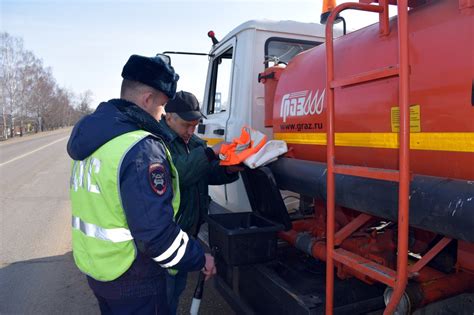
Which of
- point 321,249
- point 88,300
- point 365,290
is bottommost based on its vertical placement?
point 88,300

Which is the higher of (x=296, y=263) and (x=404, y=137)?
(x=404, y=137)

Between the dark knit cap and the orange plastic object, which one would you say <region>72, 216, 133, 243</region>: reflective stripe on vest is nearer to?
the orange plastic object

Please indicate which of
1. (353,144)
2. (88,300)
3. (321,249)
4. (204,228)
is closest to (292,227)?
→ (321,249)

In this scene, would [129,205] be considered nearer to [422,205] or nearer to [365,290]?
[422,205]

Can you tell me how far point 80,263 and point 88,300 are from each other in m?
2.15

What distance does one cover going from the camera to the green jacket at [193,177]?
2.56 meters

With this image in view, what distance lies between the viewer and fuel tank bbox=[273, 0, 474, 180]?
160 centimetres

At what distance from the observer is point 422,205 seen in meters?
1.59

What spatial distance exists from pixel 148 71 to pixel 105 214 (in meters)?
0.73

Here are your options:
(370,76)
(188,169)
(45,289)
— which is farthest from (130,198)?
(45,289)

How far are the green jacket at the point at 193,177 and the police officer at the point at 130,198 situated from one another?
457 mm

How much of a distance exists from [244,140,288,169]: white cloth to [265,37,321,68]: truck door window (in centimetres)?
107

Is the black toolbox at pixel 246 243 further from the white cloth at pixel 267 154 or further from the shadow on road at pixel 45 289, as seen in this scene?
the shadow on road at pixel 45 289

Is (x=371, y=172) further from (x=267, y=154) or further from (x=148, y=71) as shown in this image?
(x=148, y=71)
